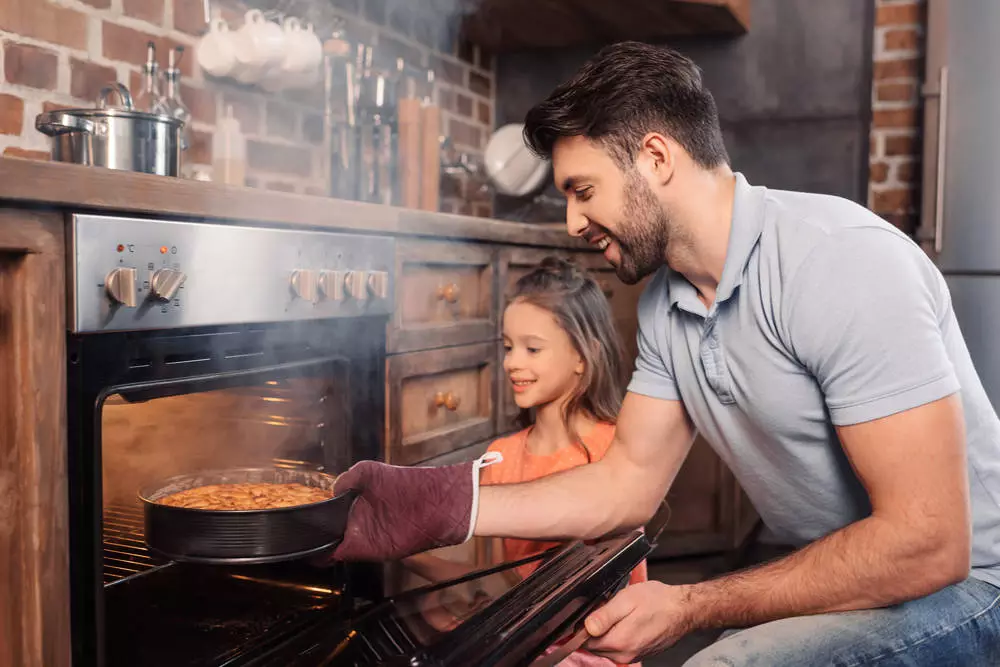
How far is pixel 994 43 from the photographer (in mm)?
2480

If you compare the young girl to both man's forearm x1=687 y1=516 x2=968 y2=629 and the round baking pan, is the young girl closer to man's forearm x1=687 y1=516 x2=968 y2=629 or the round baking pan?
man's forearm x1=687 y1=516 x2=968 y2=629

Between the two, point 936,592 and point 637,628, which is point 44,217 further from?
point 936,592

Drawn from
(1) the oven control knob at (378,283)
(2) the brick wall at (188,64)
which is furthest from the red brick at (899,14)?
(1) the oven control knob at (378,283)

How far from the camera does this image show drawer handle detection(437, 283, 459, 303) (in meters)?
1.80

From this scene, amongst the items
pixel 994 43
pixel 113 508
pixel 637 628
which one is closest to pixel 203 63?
pixel 113 508

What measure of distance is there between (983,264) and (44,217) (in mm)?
2351

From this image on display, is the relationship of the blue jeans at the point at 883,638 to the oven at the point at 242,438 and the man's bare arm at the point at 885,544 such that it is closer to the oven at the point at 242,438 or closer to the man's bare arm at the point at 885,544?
the man's bare arm at the point at 885,544

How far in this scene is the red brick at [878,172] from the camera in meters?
3.03

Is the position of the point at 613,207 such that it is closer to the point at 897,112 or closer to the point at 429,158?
the point at 429,158

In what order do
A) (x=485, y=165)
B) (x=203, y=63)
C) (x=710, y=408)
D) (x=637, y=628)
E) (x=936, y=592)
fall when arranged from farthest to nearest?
(x=485, y=165)
(x=203, y=63)
(x=710, y=408)
(x=936, y=592)
(x=637, y=628)

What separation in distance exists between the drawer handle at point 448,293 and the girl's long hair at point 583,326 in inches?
5.0

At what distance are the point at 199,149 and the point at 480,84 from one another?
145 centimetres

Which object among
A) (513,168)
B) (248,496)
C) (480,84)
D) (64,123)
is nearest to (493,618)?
(248,496)

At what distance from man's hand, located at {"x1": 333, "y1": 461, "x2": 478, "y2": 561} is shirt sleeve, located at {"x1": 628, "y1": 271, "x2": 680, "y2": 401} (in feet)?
1.21
